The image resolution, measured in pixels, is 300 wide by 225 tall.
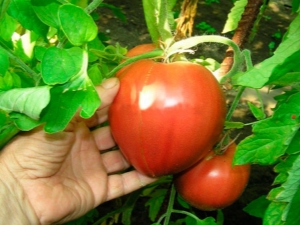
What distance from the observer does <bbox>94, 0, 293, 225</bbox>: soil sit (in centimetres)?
173

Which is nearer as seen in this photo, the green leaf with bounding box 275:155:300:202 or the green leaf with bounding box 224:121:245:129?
the green leaf with bounding box 275:155:300:202

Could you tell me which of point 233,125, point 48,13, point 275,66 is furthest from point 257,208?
point 48,13

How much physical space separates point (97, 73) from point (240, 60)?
238mm

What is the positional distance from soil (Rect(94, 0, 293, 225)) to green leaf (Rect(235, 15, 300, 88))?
1146mm

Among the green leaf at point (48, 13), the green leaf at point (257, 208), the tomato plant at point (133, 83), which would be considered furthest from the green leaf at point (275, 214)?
the green leaf at point (48, 13)

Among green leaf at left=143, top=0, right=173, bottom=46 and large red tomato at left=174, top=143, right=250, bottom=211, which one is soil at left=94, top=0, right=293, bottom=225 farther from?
green leaf at left=143, top=0, right=173, bottom=46

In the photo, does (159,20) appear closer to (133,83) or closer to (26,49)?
(133,83)

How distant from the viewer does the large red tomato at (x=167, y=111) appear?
66 cm

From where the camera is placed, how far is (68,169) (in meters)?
1.02

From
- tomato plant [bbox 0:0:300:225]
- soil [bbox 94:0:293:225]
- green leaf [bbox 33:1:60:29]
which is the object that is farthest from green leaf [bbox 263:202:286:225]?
soil [bbox 94:0:293:225]

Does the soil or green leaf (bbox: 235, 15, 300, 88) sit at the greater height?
green leaf (bbox: 235, 15, 300, 88)

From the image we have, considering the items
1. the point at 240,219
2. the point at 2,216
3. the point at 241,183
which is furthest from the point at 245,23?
the point at 240,219

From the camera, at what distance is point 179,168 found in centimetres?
75

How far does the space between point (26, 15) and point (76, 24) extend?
125 millimetres
